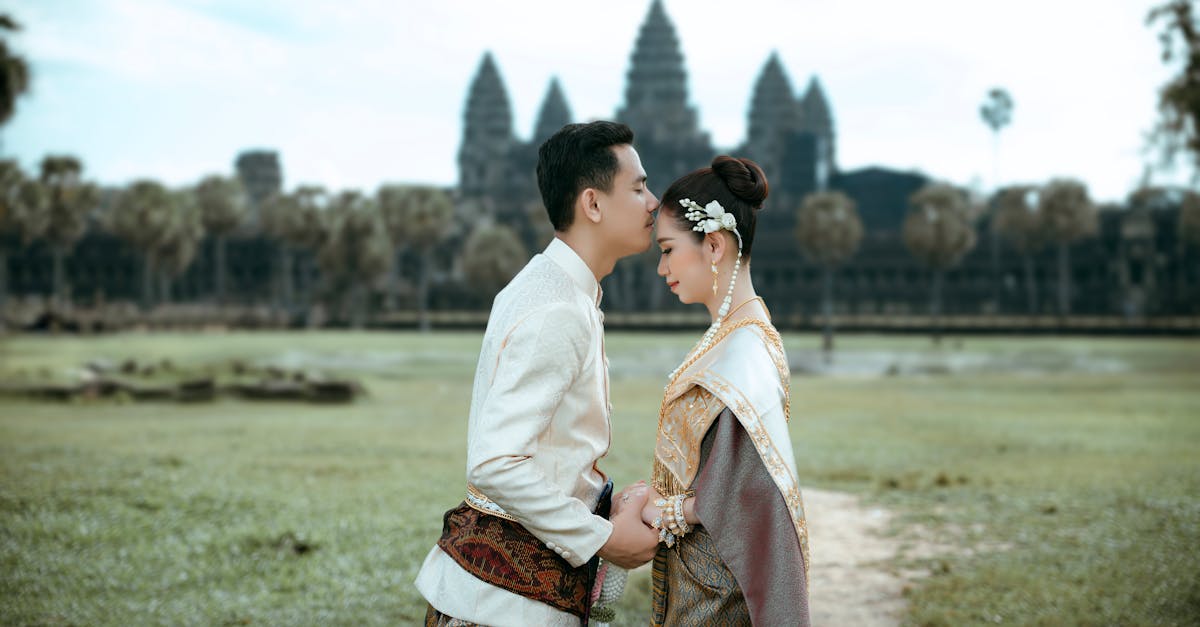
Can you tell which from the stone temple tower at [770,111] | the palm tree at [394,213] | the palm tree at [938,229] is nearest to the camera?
the palm tree at [938,229]

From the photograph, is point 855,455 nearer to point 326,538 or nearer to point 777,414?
point 326,538

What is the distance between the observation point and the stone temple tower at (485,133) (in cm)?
7481

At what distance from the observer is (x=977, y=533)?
7133 mm

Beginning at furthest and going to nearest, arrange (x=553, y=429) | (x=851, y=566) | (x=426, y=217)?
(x=426, y=217)
(x=851, y=566)
(x=553, y=429)

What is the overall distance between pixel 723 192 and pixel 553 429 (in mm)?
702

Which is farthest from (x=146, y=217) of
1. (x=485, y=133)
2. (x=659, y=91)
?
(x=659, y=91)

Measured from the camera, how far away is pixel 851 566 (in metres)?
6.19

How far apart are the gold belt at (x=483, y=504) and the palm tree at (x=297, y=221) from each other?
50.5m

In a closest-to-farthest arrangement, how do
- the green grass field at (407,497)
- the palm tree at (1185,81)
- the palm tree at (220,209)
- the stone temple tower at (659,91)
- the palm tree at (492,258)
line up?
1. the green grass field at (407,497)
2. the palm tree at (1185,81)
3. the palm tree at (492,258)
4. the palm tree at (220,209)
5. the stone temple tower at (659,91)

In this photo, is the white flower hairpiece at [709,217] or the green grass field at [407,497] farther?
the green grass field at [407,497]

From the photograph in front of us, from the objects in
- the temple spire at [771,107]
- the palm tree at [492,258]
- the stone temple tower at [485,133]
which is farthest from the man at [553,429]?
the temple spire at [771,107]

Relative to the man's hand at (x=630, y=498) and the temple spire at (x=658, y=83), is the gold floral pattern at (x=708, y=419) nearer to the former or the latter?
the man's hand at (x=630, y=498)

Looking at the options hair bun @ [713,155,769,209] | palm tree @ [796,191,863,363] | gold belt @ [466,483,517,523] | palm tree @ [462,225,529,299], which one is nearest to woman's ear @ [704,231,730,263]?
hair bun @ [713,155,769,209]

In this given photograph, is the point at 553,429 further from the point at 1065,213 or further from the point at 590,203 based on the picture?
the point at 1065,213
